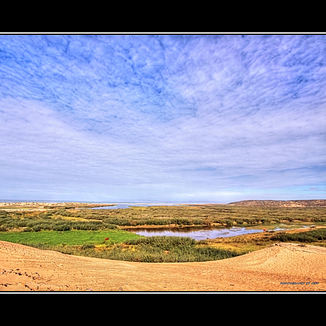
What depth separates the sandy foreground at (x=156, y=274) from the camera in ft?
21.3

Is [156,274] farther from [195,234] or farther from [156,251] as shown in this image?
[195,234]

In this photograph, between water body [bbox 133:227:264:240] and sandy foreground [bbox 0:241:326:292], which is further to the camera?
water body [bbox 133:227:264:240]

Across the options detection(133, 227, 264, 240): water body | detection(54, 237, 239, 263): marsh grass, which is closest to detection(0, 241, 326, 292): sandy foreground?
detection(54, 237, 239, 263): marsh grass

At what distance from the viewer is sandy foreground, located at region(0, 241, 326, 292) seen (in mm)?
6492

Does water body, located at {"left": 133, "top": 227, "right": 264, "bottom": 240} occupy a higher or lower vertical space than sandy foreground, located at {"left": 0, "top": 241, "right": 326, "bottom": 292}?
lower

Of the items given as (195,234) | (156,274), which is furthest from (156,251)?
(195,234)

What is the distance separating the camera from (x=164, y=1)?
376 centimetres

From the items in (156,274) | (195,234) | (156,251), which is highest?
(156,274)

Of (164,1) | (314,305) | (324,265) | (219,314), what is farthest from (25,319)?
(324,265)

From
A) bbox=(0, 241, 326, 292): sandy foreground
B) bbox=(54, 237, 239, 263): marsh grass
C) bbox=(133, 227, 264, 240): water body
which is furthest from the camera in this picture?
bbox=(133, 227, 264, 240): water body

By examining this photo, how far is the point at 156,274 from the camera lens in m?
7.87

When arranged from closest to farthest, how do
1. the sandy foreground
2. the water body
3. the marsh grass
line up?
1. the sandy foreground
2. the marsh grass
3. the water body

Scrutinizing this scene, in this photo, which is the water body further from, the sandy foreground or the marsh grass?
the sandy foreground

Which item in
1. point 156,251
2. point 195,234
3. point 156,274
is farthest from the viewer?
point 195,234
